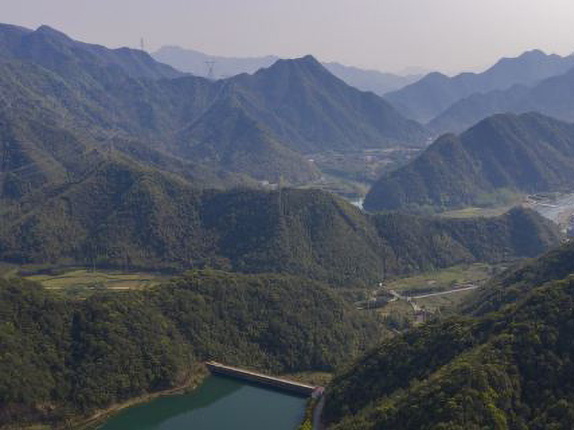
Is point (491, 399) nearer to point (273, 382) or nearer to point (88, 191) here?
point (273, 382)

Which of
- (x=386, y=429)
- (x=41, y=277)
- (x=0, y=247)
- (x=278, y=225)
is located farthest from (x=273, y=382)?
(x=0, y=247)

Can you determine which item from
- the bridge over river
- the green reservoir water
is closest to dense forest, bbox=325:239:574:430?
the green reservoir water

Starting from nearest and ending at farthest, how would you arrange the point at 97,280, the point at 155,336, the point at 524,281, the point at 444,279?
the point at 155,336 < the point at 524,281 < the point at 97,280 < the point at 444,279

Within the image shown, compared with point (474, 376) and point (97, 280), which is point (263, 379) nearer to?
point (474, 376)

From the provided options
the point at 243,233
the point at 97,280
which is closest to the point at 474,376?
the point at 97,280

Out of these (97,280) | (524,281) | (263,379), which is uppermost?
(524,281)

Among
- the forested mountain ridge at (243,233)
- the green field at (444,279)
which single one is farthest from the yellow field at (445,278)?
the forested mountain ridge at (243,233)
